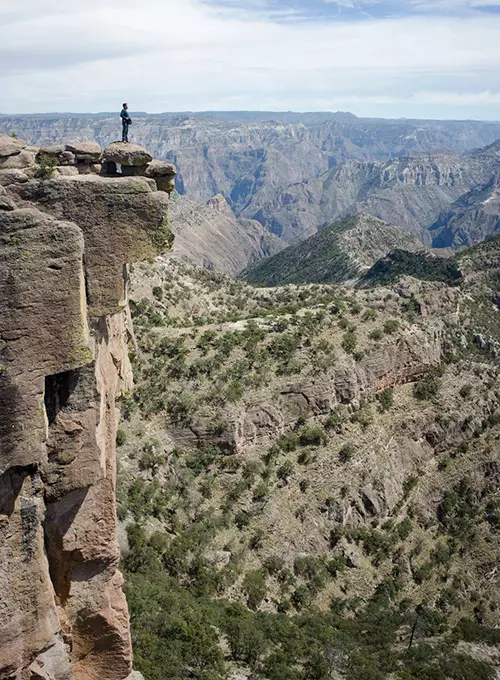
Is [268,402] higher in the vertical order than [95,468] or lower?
lower

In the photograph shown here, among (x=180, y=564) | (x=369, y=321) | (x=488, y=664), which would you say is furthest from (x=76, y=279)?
(x=369, y=321)

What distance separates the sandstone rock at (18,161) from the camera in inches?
565

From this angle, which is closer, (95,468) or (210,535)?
(95,468)

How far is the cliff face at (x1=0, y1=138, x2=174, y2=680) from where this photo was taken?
1260cm

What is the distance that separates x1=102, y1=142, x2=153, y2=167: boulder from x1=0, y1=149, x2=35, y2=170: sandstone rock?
2.01 m

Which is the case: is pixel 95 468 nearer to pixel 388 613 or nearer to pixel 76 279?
pixel 76 279

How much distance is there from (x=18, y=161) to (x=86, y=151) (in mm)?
2356

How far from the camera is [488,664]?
2838 cm

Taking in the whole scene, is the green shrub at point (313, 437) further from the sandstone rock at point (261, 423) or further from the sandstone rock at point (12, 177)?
the sandstone rock at point (12, 177)

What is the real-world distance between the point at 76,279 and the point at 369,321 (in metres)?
38.6

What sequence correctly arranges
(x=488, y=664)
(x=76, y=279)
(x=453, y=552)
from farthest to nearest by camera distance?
(x=453, y=552) → (x=488, y=664) → (x=76, y=279)

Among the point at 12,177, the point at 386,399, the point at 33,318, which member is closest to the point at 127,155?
the point at 12,177

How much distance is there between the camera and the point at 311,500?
39.4 meters

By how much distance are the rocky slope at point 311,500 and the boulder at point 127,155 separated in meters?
19.5
